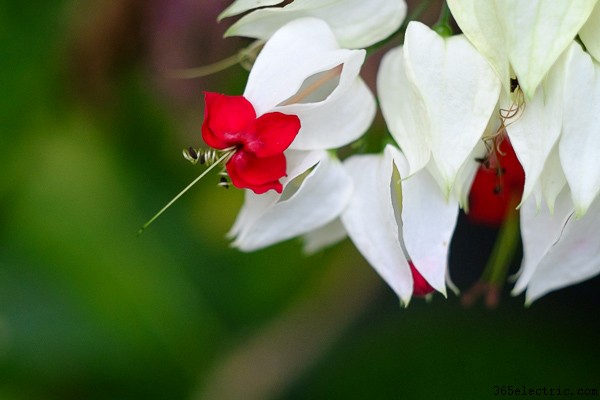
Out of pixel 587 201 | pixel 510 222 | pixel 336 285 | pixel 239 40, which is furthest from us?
pixel 336 285

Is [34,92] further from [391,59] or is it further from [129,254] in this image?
[391,59]

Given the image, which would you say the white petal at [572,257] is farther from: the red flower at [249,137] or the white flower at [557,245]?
the red flower at [249,137]

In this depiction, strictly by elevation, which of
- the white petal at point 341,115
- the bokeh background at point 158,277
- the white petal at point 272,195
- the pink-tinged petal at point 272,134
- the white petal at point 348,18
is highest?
the white petal at point 348,18

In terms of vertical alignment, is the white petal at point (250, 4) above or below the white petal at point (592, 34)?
above

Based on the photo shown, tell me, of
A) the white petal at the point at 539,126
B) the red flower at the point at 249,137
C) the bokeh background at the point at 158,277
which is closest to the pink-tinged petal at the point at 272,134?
the red flower at the point at 249,137

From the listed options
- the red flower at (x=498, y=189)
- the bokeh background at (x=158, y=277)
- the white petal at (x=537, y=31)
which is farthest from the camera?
the bokeh background at (x=158, y=277)

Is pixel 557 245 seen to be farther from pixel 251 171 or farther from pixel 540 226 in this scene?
pixel 251 171

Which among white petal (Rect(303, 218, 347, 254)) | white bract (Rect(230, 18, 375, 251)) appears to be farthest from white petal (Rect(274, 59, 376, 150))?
white petal (Rect(303, 218, 347, 254))

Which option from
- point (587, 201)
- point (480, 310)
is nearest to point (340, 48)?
point (587, 201)
